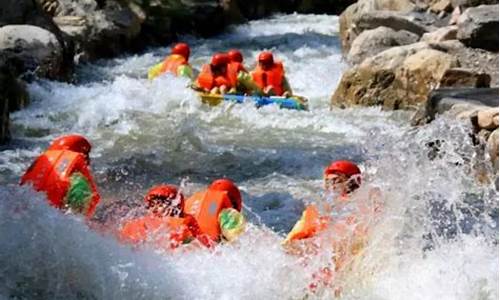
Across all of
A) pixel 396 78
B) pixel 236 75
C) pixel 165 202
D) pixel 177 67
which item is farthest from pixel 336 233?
pixel 177 67

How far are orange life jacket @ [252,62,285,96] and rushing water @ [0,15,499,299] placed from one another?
0.56 m

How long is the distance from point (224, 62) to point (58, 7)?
5.59 meters

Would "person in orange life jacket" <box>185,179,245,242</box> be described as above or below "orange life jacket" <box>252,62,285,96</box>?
above

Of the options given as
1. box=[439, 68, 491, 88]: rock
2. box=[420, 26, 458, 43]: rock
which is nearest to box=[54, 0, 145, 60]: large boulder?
box=[420, 26, 458, 43]: rock

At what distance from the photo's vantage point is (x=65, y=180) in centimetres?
559

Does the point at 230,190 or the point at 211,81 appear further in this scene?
the point at 211,81

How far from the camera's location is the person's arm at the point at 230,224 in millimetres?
5441

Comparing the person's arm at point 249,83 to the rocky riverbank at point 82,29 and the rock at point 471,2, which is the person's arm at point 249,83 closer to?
the rocky riverbank at point 82,29

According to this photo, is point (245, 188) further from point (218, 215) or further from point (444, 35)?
point (444, 35)

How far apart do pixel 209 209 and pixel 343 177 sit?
0.87m

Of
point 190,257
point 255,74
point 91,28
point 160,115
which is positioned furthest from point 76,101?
point 190,257

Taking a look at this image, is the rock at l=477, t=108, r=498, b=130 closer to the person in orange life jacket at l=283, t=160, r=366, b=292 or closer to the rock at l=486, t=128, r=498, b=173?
the rock at l=486, t=128, r=498, b=173

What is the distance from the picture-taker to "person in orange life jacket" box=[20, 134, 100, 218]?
5.57m

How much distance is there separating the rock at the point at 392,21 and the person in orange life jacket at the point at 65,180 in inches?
372
